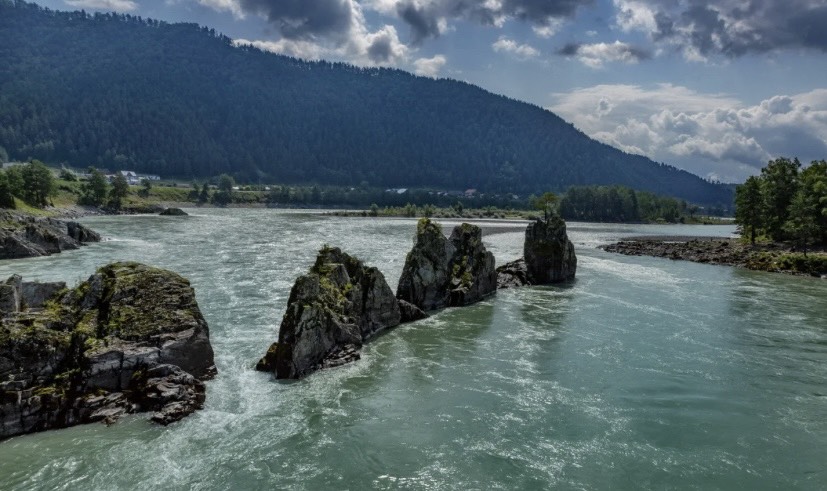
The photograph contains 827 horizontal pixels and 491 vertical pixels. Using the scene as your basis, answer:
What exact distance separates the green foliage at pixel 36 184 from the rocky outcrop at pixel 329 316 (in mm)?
155660

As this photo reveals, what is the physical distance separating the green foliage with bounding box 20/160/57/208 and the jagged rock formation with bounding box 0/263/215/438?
508ft

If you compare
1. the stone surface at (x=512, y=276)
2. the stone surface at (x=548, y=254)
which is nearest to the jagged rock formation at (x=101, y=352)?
the stone surface at (x=512, y=276)

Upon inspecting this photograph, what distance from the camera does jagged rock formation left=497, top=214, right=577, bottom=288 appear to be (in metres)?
66.4

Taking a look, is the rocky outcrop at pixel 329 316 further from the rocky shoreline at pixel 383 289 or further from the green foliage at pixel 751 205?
the green foliage at pixel 751 205

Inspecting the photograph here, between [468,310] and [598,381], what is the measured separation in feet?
63.9

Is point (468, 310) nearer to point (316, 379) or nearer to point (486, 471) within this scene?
point (316, 379)

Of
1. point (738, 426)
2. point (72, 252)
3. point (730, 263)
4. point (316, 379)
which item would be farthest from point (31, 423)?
point (730, 263)

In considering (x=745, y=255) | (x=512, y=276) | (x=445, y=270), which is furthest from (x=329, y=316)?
(x=745, y=255)

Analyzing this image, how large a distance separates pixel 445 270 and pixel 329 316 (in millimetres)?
21031

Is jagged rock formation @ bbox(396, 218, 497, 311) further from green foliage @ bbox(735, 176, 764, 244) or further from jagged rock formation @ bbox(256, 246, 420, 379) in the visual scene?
green foliage @ bbox(735, 176, 764, 244)

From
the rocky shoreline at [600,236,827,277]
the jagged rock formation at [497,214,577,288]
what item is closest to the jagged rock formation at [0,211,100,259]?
the jagged rock formation at [497,214,577,288]

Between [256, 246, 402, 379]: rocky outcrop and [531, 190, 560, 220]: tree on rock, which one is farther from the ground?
[531, 190, 560, 220]: tree on rock

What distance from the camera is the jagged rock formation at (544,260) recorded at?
218 feet

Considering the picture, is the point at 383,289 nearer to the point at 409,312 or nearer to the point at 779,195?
the point at 409,312
